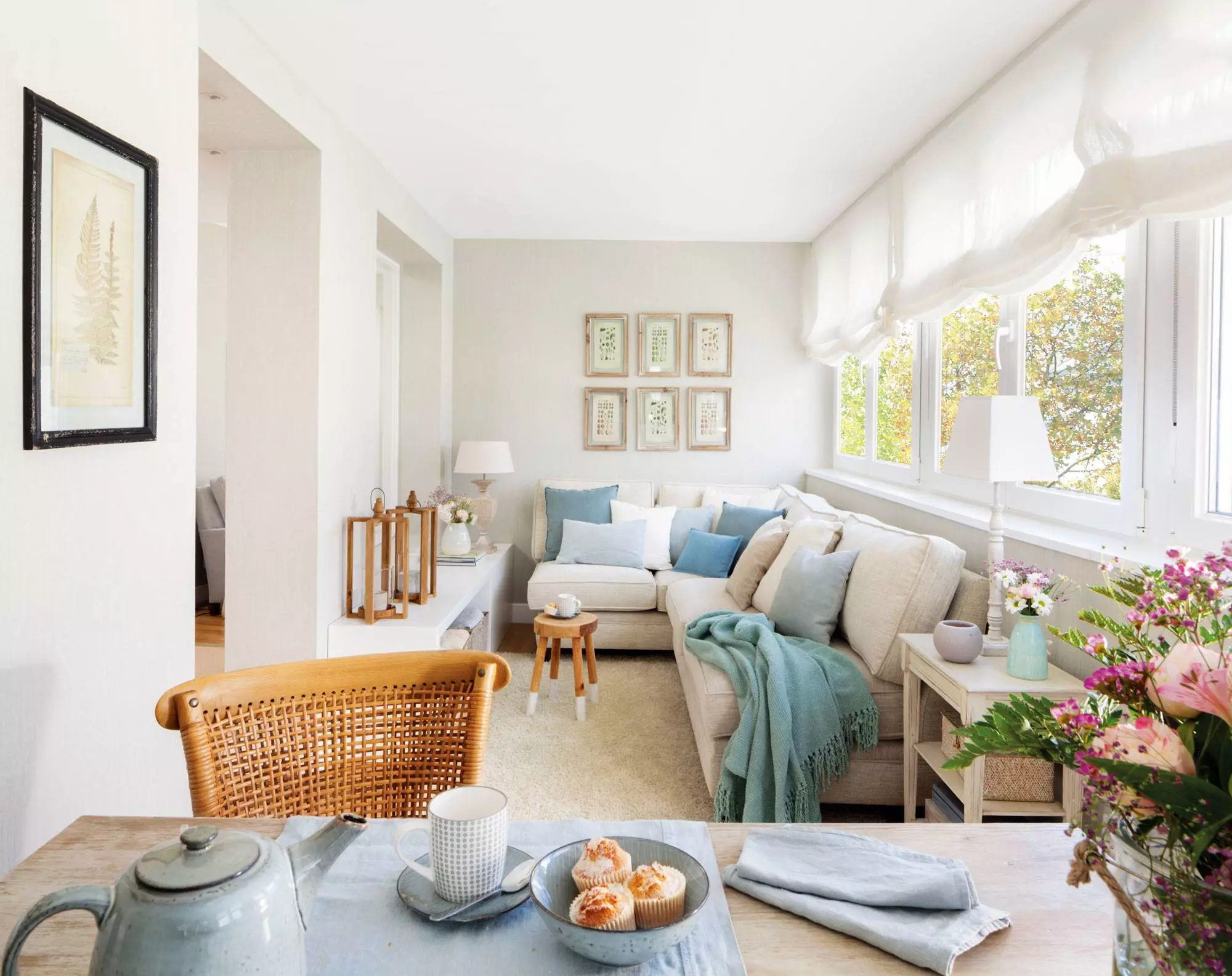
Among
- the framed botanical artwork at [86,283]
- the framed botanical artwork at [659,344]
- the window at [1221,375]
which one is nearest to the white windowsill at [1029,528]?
the window at [1221,375]

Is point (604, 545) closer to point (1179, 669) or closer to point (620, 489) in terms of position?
point (620, 489)

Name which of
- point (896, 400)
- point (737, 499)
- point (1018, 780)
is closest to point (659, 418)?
point (737, 499)

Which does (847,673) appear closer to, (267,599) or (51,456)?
(267,599)

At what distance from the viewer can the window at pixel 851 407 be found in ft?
17.4

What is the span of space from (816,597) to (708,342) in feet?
9.25

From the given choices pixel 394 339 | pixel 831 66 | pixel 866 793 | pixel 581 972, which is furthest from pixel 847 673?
pixel 394 339

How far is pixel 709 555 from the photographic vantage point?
502 centimetres

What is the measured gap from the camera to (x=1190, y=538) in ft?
7.21

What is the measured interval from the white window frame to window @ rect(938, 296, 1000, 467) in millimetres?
254

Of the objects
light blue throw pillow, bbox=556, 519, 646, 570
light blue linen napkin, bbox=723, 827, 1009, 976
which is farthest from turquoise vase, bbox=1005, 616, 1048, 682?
light blue throw pillow, bbox=556, 519, 646, 570

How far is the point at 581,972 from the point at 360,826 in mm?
262

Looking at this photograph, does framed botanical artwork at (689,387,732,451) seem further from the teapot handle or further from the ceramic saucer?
the teapot handle

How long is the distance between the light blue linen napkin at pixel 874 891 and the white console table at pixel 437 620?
1786 millimetres

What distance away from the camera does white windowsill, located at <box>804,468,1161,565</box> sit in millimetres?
2361
